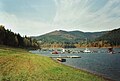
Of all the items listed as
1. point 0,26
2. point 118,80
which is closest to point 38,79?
point 118,80

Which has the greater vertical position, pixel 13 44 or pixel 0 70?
pixel 13 44

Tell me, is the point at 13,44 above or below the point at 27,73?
above

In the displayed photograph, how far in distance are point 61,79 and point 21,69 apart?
9.87 meters

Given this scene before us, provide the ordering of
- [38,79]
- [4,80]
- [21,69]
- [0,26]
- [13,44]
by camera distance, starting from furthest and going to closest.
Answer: [13,44], [0,26], [21,69], [38,79], [4,80]

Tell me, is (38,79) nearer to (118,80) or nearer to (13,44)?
(118,80)

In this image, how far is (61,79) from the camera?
3775 centimetres

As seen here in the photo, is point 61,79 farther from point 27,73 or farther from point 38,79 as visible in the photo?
point 27,73

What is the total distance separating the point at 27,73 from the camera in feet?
131

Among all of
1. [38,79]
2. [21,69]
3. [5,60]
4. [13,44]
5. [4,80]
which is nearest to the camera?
[4,80]

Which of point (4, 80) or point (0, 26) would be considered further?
point (0, 26)

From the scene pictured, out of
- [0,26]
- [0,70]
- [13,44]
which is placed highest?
[0,26]

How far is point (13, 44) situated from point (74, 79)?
468 feet

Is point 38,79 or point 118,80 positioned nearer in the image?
point 38,79

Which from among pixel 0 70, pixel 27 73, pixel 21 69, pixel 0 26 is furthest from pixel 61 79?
pixel 0 26
